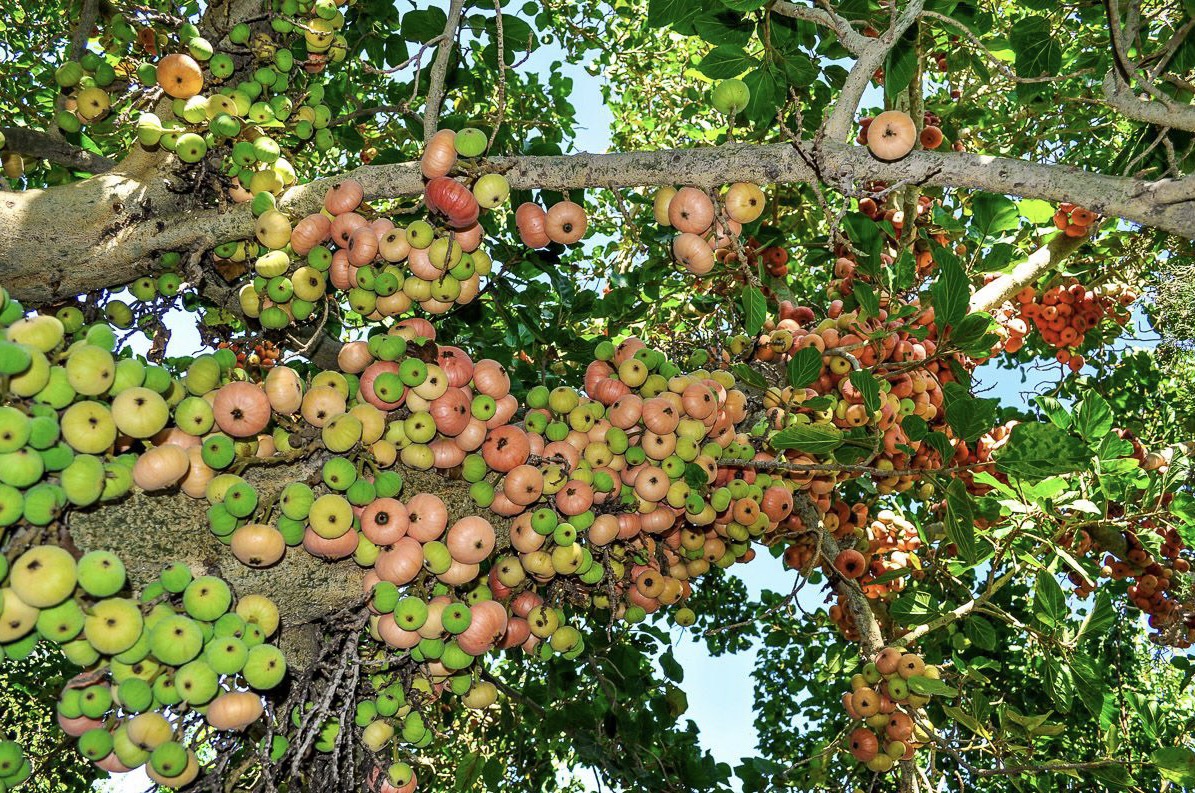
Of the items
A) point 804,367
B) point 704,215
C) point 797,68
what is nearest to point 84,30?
point 704,215

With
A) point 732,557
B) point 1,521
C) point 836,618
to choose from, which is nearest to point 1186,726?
point 836,618

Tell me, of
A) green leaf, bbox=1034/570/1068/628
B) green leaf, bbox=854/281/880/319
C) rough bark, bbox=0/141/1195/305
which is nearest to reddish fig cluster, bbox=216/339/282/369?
rough bark, bbox=0/141/1195/305

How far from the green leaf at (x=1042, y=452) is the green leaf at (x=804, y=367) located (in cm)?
84

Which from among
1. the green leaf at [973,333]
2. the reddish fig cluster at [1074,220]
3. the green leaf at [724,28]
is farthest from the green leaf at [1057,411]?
the green leaf at [724,28]

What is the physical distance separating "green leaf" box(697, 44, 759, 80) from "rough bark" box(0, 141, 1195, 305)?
0.61 m

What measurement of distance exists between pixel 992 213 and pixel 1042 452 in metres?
1.64

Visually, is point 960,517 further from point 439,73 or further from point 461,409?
point 439,73

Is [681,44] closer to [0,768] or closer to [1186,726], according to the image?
[1186,726]

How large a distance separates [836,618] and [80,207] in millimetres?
4729

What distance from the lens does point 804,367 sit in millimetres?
3326

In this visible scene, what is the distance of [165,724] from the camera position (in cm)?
195

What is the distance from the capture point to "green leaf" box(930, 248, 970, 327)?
2779 mm

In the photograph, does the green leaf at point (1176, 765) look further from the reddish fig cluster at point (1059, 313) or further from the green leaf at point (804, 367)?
the reddish fig cluster at point (1059, 313)

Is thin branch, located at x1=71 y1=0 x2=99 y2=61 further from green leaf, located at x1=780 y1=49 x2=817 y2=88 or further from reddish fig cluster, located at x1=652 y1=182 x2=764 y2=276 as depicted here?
green leaf, located at x1=780 y1=49 x2=817 y2=88
